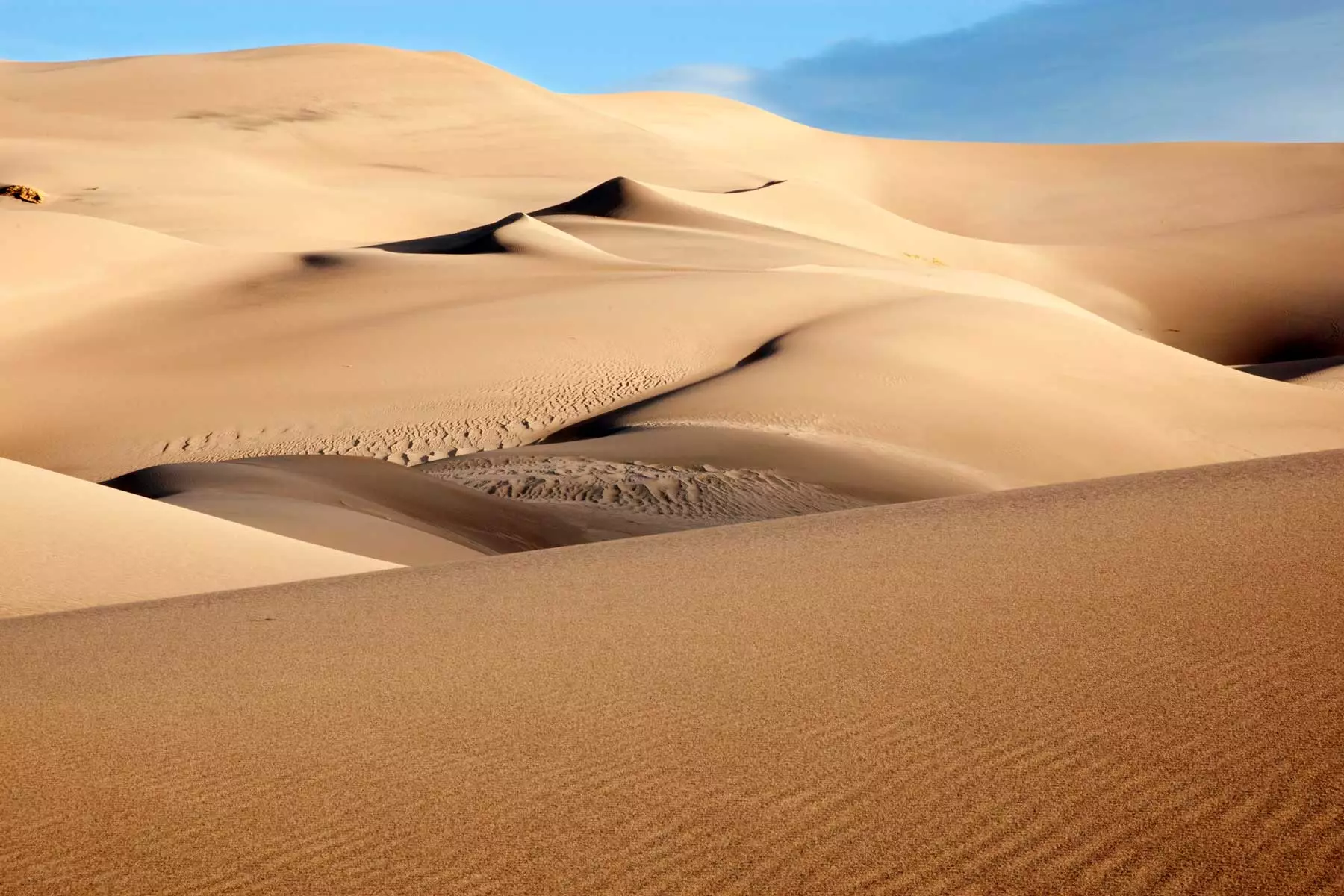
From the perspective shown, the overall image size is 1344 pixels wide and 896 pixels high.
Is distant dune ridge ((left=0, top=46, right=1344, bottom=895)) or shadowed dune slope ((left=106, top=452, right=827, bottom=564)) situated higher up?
distant dune ridge ((left=0, top=46, right=1344, bottom=895))

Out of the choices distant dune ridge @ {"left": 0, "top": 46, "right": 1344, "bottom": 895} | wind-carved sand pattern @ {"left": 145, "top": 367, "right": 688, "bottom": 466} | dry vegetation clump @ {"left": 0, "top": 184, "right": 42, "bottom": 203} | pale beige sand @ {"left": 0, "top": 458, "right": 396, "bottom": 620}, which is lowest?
wind-carved sand pattern @ {"left": 145, "top": 367, "right": 688, "bottom": 466}

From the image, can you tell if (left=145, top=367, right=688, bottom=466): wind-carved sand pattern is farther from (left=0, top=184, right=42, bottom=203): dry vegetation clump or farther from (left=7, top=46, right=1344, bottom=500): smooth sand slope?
(left=0, top=184, right=42, bottom=203): dry vegetation clump

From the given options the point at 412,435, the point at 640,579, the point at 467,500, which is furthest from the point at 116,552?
the point at 412,435

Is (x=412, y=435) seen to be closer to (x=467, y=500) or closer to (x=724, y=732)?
(x=467, y=500)

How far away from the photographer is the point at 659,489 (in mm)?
13820

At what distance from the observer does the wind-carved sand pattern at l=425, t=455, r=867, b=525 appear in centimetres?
1347

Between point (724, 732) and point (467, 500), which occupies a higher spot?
point (724, 732)

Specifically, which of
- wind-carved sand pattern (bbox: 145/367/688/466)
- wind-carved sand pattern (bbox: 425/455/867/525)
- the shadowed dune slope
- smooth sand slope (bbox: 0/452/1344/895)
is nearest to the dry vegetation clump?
wind-carved sand pattern (bbox: 145/367/688/466)

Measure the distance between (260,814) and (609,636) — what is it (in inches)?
79.9

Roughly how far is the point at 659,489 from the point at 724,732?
10149mm

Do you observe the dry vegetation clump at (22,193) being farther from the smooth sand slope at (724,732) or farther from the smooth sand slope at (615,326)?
the smooth sand slope at (724,732)

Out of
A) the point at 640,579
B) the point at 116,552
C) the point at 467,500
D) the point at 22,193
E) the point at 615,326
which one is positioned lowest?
the point at 467,500

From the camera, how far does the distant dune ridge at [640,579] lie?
2.96 meters

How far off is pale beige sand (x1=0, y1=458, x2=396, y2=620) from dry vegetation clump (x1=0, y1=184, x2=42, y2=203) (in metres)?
38.5
